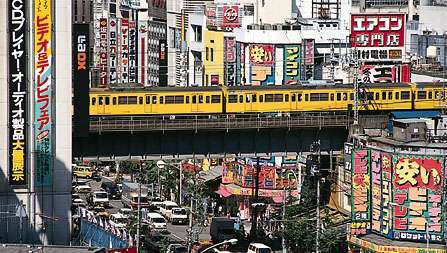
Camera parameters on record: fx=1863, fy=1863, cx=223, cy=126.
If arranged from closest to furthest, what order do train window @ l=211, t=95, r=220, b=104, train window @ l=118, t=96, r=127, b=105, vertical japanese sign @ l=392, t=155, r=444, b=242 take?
vertical japanese sign @ l=392, t=155, r=444, b=242 → train window @ l=118, t=96, r=127, b=105 → train window @ l=211, t=95, r=220, b=104

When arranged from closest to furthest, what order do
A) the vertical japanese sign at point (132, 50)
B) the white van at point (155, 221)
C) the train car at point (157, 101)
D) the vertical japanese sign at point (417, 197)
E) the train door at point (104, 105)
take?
the vertical japanese sign at point (417, 197) < the train door at point (104, 105) < the train car at point (157, 101) < the white van at point (155, 221) < the vertical japanese sign at point (132, 50)

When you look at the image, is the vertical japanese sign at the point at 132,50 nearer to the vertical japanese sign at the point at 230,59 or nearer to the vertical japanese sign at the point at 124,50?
the vertical japanese sign at the point at 124,50

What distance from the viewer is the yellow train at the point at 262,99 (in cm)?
7638

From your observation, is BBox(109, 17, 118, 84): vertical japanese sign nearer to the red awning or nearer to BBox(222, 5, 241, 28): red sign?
BBox(222, 5, 241, 28): red sign

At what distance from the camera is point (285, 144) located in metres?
75.6

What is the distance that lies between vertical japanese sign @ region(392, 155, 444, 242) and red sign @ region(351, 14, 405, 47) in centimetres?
3618

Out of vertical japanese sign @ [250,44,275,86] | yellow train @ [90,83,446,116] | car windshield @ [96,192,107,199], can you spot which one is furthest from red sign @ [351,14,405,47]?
yellow train @ [90,83,446,116]

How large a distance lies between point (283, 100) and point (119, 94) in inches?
302

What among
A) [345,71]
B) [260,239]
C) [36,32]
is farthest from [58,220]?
[345,71]

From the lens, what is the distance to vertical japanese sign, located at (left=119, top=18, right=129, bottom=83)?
5276 inches

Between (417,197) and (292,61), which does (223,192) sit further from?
(417,197)

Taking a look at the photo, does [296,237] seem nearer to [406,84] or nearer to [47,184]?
[406,84]

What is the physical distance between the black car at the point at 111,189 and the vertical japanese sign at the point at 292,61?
10.9 metres

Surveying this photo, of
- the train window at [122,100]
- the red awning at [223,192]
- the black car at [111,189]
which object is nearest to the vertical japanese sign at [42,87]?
the train window at [122,100]
